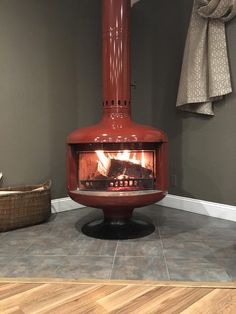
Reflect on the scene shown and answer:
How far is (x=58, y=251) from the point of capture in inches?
64.0

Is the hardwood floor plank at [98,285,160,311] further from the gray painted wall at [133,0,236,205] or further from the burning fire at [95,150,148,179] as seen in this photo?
the gray painted wall at [133,0,236,205]

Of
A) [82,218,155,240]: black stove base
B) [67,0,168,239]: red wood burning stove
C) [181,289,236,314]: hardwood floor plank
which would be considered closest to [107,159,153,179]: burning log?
[67,0,168,239]: red wood burning stove

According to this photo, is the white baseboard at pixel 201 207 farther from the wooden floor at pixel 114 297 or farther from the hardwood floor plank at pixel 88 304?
the hardwood floor plank at pixel 88 304

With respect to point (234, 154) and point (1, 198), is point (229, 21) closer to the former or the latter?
point (234, 154)

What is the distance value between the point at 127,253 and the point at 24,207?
886 mm

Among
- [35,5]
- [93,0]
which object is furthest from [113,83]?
→ [93,0]

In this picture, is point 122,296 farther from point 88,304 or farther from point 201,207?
point 201,207

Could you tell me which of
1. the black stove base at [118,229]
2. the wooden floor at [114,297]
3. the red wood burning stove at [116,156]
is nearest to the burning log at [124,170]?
the red wood burning stove at [116,156]

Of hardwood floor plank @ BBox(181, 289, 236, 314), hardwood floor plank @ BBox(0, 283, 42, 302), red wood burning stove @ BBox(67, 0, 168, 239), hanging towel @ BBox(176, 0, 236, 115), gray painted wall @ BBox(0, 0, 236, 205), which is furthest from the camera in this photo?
gray painted wall @ BBox(0, 0, 236, 205)

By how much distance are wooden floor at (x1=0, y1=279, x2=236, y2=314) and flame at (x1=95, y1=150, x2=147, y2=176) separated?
31.0 inches

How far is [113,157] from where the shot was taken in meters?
1.85

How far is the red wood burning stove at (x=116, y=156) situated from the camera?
1.79 m

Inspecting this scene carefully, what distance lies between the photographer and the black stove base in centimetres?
186

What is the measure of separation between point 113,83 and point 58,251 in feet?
3.81
